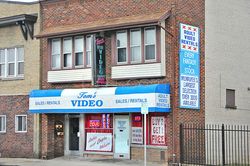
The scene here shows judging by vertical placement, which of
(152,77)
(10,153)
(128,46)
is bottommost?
(10,153)

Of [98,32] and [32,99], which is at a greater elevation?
[98,32]

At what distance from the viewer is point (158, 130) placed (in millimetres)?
24500

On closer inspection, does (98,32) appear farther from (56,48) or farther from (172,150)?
(172,150)

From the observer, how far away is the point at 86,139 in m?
27.5

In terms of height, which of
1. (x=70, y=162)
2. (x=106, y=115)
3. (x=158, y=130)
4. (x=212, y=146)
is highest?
(x=106, y=115)

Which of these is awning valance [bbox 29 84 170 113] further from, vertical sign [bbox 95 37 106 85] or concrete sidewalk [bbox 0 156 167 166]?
concrete sidewalk [bbox 0 156 167 166]

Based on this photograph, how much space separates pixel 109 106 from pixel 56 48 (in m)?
5.25

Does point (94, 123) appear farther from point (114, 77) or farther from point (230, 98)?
point (230, 98)

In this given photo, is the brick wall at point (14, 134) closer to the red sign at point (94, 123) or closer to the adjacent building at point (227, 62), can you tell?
the red sign at point (94, 123)

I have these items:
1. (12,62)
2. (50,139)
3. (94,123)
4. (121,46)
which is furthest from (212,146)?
(12,62)

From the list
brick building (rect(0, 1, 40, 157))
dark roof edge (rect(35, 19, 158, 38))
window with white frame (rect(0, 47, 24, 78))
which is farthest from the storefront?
dark roof edge (rect(35, 19, 158, 38))

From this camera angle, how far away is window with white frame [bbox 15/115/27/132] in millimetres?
29466

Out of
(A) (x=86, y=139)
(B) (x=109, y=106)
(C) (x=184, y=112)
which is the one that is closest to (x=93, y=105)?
(B) (x=109, y=106)

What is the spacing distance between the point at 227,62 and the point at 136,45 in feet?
17.5
